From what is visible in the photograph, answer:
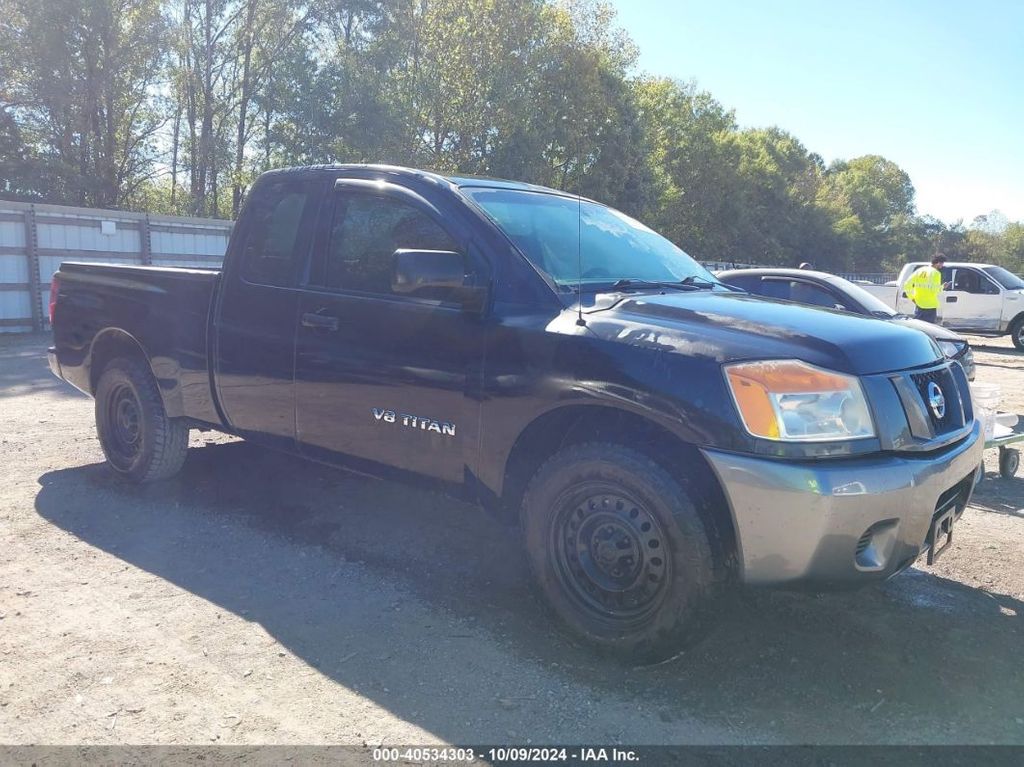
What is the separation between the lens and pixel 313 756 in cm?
260

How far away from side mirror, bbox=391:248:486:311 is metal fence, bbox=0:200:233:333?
1312 cm

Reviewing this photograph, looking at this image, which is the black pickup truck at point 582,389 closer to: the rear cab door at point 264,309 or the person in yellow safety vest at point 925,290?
the rear cab door at point 264,309

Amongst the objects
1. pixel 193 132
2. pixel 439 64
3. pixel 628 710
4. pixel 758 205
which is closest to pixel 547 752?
Result: pixel 628 710

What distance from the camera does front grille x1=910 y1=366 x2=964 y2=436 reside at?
3.14 metres

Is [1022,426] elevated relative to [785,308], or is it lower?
lower

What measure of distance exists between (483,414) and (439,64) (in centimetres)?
2658

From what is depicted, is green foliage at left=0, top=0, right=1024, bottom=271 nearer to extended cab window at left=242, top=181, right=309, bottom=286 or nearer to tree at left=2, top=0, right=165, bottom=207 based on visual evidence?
tree at left=2, top=0, right=165, bottom=207

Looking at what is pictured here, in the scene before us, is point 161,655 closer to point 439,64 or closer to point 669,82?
point 439,64

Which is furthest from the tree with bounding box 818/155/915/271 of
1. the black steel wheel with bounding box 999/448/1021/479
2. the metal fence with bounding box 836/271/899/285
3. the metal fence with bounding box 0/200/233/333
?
the black steel wheel with bounding box 999/448/1021/479

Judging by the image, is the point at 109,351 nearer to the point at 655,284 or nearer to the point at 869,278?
the point at 655,284

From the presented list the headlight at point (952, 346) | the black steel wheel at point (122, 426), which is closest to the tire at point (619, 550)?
the black steel wheel at point (122, 426)

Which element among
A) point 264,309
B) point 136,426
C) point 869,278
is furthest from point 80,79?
point 869,278

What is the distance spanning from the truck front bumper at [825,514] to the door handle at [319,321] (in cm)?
203

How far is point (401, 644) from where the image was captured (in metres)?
3.35
